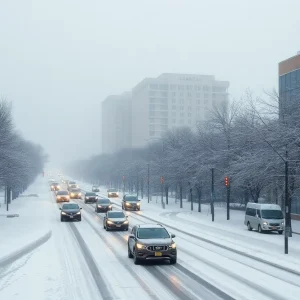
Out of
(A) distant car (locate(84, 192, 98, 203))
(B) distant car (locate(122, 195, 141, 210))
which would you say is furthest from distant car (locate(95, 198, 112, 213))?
(A) distant car (locate(84, 192, 98, 203))

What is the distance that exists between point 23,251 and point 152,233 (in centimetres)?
679

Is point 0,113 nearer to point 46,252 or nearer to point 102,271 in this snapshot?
point 46,252

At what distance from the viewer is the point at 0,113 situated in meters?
47.5

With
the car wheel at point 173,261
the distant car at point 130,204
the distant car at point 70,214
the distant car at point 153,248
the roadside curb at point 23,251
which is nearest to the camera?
the distant car at point 153,248

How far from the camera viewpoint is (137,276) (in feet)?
62.2

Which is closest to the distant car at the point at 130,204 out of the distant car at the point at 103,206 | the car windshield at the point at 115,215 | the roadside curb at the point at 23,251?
the distant car at the point at 103,206

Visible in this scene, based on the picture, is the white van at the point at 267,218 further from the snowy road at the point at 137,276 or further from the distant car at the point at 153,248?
the distant car at the point at 153,248

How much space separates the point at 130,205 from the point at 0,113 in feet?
69.0

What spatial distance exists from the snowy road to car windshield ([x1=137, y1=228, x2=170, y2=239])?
1212 millimetres

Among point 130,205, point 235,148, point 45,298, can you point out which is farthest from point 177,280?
point 130,205

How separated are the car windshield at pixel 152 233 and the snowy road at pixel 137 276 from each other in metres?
1.21

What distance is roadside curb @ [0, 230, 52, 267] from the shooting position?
72.0ft

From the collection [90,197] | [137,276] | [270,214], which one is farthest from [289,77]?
[137,276]

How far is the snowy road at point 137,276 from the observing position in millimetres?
15695
